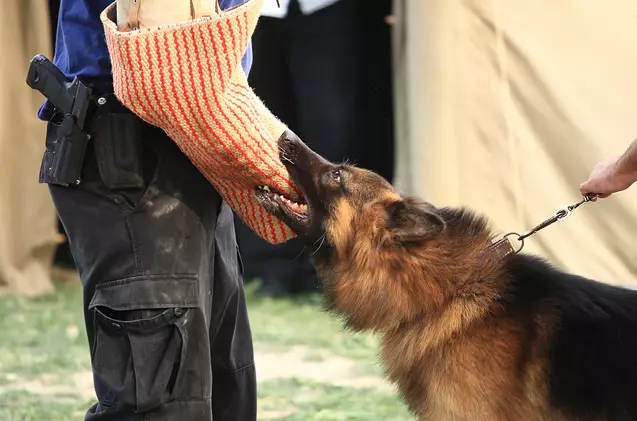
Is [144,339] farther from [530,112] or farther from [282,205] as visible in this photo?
[530,112]

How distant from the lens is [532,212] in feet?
18.4

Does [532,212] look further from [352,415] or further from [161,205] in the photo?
[161,205]

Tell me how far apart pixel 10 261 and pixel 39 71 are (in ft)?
16.1

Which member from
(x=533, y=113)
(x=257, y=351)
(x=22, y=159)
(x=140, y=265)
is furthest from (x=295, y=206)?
(x=22, y=159)

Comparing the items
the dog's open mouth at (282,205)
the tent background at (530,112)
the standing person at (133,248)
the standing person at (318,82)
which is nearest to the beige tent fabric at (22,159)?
the standing person at (318,82)

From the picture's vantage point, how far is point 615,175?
2.70 m

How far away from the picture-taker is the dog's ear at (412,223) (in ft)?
8.80

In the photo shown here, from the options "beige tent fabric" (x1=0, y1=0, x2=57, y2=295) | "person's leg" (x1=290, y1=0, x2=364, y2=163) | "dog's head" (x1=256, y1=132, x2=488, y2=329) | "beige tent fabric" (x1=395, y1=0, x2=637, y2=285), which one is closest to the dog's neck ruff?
"dog's head" (x1=256, y1=132, x2=488, y2=329)

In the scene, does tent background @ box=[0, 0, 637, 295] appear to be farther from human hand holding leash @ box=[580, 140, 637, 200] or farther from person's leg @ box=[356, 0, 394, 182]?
human hand holding leash @ box=[580, 140, 637, 200]

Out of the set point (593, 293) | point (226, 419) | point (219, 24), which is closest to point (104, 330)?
point (226, 419)

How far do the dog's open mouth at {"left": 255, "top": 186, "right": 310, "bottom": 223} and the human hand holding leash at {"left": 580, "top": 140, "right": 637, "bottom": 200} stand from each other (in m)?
0.98

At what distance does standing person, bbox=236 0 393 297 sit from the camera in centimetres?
661

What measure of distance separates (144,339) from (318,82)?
4.59 m

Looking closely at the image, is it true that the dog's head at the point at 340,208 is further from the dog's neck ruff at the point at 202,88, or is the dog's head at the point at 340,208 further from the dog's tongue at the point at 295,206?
the dog's neck ruff at the point at 202,88
